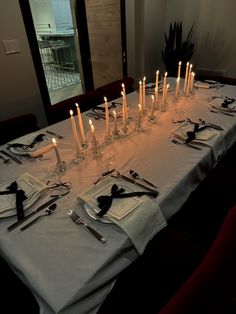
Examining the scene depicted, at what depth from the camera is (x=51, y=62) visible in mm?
5215

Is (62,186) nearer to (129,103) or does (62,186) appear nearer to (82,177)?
(82,177)

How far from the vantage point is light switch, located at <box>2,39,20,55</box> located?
1826mm

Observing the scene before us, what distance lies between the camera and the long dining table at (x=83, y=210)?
1.98 feet

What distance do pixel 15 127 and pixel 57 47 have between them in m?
4.09

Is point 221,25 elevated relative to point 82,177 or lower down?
elevated

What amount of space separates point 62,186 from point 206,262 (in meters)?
0.60

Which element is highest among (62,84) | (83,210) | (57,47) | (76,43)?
(76,43)

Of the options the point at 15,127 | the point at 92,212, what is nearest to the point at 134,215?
the point at 92,212

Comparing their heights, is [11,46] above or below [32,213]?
above

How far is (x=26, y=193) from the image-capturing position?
2.85 ft

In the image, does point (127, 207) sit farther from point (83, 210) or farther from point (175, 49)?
point (175, 49)

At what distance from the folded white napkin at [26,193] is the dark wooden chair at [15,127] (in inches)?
22.4

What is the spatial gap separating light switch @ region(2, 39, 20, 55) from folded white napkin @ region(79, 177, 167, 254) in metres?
1.62

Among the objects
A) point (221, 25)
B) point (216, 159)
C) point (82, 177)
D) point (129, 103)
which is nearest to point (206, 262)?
point (82, 177)
